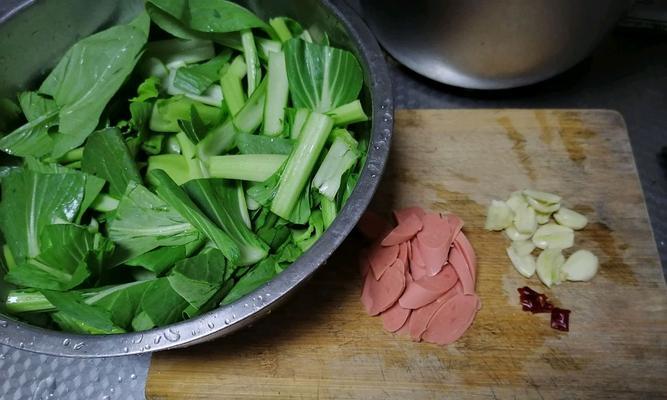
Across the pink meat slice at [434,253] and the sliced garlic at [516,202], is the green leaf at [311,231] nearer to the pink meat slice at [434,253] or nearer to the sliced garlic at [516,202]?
the pink meat slice at [434,253]

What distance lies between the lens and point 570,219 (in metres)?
1.10

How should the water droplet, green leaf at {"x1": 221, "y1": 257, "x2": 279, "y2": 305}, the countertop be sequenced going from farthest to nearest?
the countertop
green leaf at {"x1": 221, "y1": 257, "x2": 279, "y2": 305}
the water droplet

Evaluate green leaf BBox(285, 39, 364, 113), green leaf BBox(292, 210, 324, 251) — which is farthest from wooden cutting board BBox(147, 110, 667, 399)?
green leaf BBox(285, 39, 364, 113)

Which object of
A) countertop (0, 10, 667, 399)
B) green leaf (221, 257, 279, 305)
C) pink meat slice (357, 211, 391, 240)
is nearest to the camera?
green leaf (221, 257, 279, 305)

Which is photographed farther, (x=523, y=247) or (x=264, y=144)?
(x=523, y=247)

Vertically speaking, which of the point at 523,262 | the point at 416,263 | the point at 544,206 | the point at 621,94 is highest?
the point at 621,94

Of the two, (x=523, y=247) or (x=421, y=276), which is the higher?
(x=523, y=247)

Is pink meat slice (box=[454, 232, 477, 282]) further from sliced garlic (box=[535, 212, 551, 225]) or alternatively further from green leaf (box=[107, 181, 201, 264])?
green leaf (box=[107, 181, 201, 264])

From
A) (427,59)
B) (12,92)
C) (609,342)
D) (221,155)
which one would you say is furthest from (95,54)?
(609,342)

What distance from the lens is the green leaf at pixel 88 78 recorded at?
39.1 inches

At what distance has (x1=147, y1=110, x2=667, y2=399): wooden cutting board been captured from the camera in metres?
0.97

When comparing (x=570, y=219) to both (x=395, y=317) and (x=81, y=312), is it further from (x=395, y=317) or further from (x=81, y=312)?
(x=81, y=312)

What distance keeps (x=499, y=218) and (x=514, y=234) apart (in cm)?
4

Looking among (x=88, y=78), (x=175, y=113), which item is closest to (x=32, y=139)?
(x=88, y=78)
